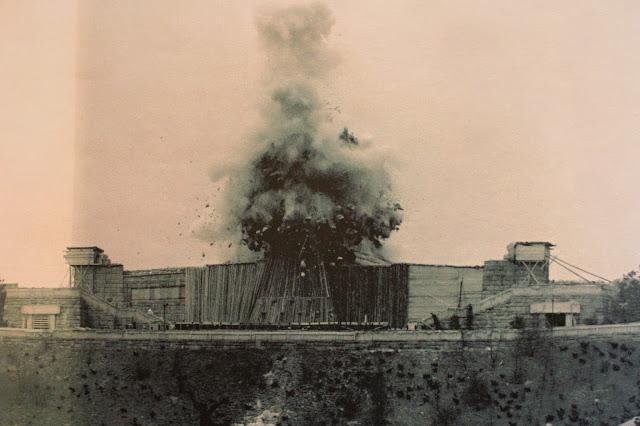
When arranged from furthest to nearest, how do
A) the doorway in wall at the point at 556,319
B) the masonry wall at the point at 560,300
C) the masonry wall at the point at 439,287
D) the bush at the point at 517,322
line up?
the masonry wall at the point at 439,287 → the doorway in wall at the point at 556,319 → the masonry wall at the point at 560,300 → the bush at the point at 517,322

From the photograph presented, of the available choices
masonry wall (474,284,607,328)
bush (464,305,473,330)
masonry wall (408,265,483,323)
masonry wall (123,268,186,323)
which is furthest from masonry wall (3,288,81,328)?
masonry wall (474,284,607,328)

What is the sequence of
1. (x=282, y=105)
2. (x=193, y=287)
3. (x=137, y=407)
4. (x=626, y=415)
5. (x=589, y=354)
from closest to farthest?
(x=626, y=415) → (x=589, y=354) → (x=137, y=407) → (x=282, y=105) → (x=193, y=287)

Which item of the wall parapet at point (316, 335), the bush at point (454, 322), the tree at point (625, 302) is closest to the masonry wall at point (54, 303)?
the wall parapet at point (316, 335)

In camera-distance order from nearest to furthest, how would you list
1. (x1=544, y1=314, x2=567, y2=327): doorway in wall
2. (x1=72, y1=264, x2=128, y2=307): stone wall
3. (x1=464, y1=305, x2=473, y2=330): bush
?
(x1=544, y1=314, x2=567, y2=327): doorway in wall < (x1=464, y1=305, x2=473, y2=330): bush < (x1=72, y1=264, x2=128, y2=307): stone wall

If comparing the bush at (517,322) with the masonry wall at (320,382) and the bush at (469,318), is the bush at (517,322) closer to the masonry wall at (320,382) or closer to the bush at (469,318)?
the bush at (469,318)

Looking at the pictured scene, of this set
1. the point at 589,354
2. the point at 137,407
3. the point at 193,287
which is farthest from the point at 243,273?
the point at 589,354

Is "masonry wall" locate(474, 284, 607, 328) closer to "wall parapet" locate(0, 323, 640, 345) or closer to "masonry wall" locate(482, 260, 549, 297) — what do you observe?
"masonry wall" locate(482, 260, 549, 297)

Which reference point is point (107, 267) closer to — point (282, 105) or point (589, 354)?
point (282, 105)
